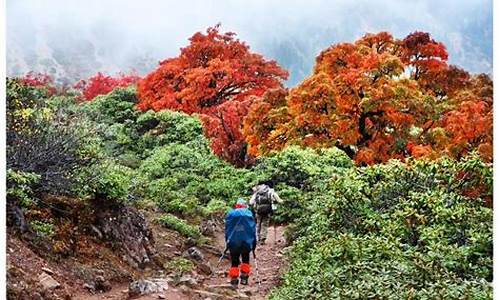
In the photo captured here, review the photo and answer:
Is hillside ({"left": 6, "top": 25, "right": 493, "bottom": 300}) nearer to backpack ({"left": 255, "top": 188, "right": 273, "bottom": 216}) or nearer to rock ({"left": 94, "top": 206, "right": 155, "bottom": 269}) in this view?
rock ({"left": 94, "top": 206, "right": 155, "bottom": 269})

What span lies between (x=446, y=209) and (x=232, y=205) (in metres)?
4.52

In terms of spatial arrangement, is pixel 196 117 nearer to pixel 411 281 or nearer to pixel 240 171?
pixel 240 171

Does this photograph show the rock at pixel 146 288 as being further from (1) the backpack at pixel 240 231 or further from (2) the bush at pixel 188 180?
(2) the bush at pixel 188 180

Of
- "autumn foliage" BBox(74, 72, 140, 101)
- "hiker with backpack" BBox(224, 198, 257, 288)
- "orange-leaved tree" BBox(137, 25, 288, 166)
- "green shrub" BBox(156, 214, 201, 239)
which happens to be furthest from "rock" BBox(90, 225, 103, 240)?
"autumn foliage" BBox(74, 72, 140, 101)

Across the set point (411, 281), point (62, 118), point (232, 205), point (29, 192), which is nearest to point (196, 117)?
point (232, 205)

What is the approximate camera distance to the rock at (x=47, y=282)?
4.75 m

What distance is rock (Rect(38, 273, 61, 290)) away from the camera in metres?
4.75

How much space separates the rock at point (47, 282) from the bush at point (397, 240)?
1598 mm

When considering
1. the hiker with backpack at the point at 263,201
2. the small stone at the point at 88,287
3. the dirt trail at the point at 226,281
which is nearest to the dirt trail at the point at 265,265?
the dirt trail at the point at 226,281

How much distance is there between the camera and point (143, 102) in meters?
13.9

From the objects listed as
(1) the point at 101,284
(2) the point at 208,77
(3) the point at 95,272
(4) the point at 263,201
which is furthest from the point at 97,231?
(2) the point at 208,77

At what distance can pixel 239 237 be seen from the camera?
568cm

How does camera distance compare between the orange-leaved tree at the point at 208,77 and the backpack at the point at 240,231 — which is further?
the orange-leaved tree at the point at 208,77

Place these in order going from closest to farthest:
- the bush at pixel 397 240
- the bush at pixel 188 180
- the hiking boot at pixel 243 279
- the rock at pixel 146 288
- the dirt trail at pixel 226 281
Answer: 1. the bush at pixel 397 240
2. the rock at pixel 146 288
3. the dirt trail at pixel 226 281
4. the hiking boot at pixel 243 279
5. the bush at pixel 188 180
